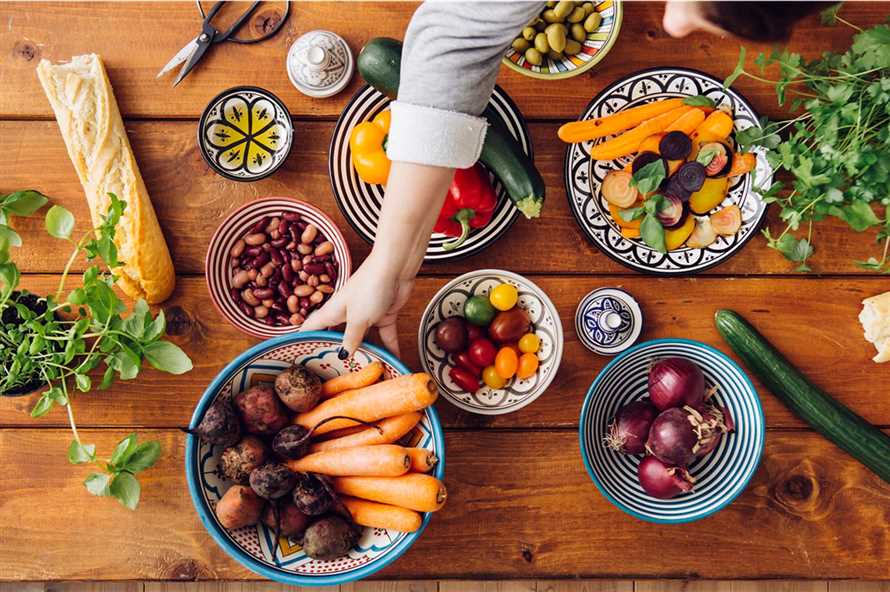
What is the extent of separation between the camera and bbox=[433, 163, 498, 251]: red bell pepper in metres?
1.16

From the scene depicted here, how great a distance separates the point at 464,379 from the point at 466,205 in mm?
302

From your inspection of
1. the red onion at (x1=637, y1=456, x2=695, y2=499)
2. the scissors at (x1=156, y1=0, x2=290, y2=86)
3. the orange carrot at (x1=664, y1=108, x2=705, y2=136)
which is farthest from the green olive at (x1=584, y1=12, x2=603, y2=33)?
the red onion at (x1=637, y1=456, x2=695, y2=499)

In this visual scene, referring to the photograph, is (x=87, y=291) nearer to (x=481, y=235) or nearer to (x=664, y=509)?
(x=481, y=235)

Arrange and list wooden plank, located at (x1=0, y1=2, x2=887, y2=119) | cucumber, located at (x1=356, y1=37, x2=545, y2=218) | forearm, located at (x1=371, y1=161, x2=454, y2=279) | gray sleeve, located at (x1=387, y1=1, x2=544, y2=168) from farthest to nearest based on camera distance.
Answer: wooden plank, located at (x1=0, y1=2, x2=887, y2=119) < cucumber, located at (x1=356, y1=37, x2=545, y2=218) < forearm, located at (x1=371, y1=161, x2=454, y2=279) < gray sleeve, located at (x1=387, y1=1, x2=544, y2=168)

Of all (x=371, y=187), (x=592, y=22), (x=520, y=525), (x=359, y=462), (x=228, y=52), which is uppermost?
(x=592, y=22)

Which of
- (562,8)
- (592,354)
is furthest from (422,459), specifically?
(562,8)

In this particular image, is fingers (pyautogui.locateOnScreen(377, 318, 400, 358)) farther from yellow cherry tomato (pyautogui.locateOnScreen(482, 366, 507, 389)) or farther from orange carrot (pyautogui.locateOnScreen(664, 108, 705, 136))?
orange carrot (pyautogui.locateOnScreen(664, 108, 705, 136))

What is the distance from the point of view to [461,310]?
4.04ft

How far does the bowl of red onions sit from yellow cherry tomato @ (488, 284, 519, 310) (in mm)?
197

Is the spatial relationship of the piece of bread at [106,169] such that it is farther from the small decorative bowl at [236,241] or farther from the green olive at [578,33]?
the green olive at [578,33]

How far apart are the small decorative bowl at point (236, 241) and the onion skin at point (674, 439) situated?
592mm

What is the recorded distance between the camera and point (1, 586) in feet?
4.34

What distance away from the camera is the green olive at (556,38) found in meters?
1.19

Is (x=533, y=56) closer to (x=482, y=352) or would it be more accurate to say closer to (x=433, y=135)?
(x=433, y=135)
